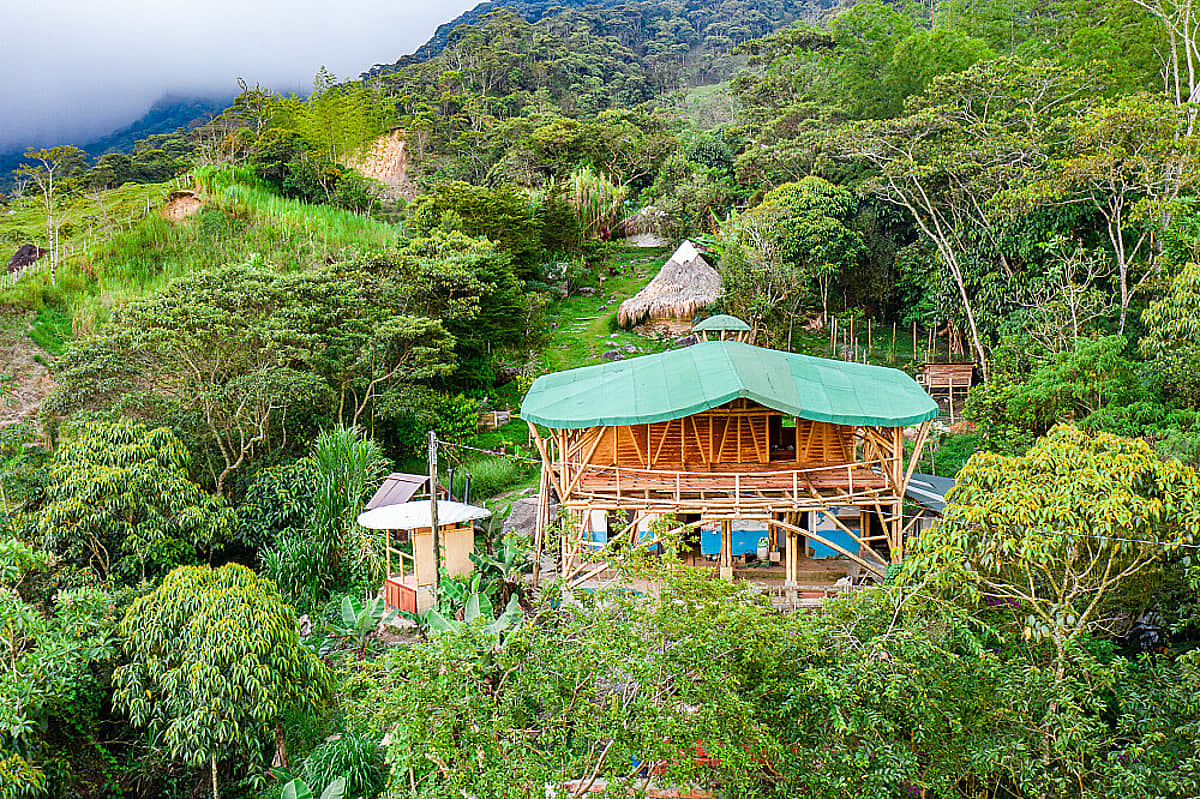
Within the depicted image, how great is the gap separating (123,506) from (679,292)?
19.1 m

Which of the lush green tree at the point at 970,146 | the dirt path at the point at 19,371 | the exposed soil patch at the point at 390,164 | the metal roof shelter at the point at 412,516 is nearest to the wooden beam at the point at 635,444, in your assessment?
the metal roof shelter at the point at 412,516

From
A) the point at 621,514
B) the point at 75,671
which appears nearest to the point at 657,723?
the point at 621,514

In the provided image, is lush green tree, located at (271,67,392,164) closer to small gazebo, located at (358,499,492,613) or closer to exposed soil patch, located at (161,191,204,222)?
exposed soil patch, located at (161,191,204,222)

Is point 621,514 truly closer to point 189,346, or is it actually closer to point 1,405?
point 189,346

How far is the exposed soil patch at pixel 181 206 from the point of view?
82.3 feet

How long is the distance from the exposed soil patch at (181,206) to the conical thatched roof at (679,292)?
15614 millimetres

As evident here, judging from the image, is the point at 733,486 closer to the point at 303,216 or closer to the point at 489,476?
the point at 489,476

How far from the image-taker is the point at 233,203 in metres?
26.0

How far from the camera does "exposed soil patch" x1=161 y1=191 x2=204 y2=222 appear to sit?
2508 cm

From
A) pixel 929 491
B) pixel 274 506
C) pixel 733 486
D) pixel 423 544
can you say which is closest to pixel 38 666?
pixel 423 544

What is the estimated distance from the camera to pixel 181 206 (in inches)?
1009

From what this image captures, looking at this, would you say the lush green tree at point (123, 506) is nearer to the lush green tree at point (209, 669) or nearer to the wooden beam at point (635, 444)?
the lush green tree at point (209, 669)

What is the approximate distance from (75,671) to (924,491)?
13.5 m

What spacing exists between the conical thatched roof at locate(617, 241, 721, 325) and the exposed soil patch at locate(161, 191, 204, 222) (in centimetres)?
1561
